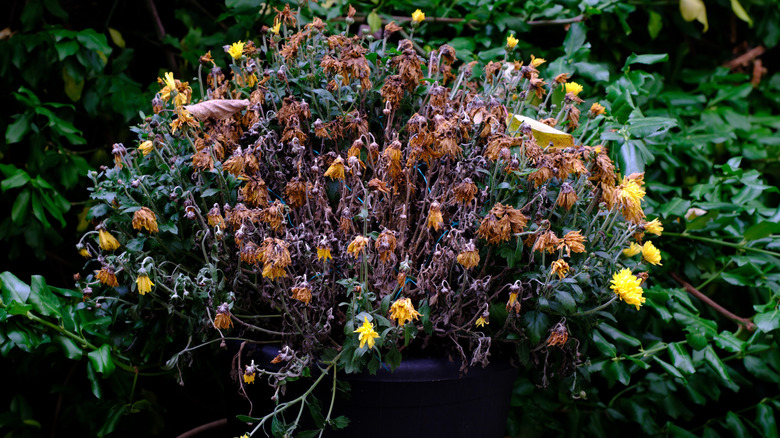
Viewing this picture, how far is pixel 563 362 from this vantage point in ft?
3.40

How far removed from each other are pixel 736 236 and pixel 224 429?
1.30 metres

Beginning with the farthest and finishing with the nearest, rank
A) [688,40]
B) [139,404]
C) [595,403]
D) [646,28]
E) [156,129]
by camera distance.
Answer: [688,40], [646,28], [595,403], [139,404], [156,129]

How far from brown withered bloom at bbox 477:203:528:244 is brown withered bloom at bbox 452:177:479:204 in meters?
0.04

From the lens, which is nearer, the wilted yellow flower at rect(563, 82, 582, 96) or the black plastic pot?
the black plastic pot

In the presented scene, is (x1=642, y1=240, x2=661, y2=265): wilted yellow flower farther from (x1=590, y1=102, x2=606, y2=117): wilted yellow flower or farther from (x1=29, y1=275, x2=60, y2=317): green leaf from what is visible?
(x1=29, y1=275, x2=60, y2=317): green leaf

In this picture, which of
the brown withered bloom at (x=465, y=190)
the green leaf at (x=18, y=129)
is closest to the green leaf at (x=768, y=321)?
the brown withered bloom at (x=465, y=190)

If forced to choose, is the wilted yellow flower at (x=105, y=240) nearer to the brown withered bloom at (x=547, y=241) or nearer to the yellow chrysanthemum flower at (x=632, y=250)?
the brown withered bloom at (x=547, y=241)

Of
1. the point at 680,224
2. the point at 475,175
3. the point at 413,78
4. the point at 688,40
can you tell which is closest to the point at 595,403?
the point at 680,224

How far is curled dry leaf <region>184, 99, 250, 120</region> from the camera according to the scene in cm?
103

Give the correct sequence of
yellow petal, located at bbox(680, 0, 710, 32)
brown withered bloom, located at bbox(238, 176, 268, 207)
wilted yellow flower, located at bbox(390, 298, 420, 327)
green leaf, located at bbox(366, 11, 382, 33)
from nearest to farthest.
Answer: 1. wilted yellow flower, located at bbox(390, 298, 420, 327)
2. brown withered bloom, located at bbox(238, 176, 268, 207)
3. green leaf, located at bbox(366, 11, 382, 33)
4. yellow petal, located at bbox(680, 0, 710, 32)

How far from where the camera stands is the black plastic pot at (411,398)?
0.96 m

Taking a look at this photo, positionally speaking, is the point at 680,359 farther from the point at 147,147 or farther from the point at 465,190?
the point at 147,147

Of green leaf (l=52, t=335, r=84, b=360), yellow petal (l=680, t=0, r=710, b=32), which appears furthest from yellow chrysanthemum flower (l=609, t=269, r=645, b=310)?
yellow petal (l=680, t=0, r=710, b=32)

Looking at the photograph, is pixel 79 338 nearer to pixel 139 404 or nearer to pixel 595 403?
pixel 139 404
